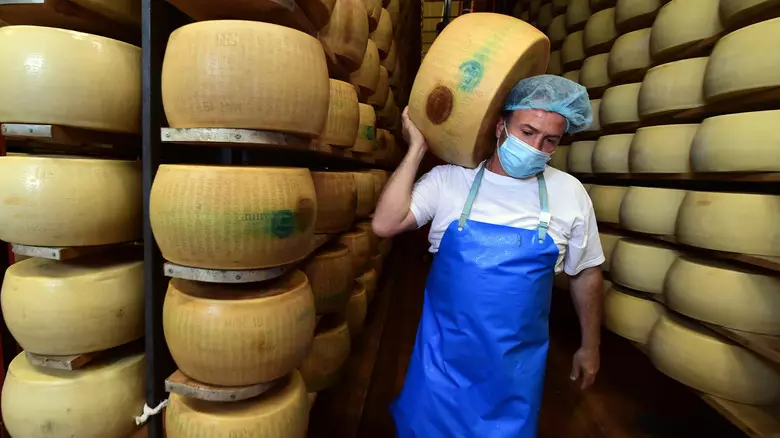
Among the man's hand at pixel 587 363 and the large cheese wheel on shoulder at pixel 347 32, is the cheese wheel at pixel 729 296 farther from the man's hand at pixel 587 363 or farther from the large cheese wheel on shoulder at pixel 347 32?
the large cheese wheel on shoulder at pixel 347 32

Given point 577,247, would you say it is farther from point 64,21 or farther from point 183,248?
point 64,21

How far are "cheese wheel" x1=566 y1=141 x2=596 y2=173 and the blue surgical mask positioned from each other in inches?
63.5

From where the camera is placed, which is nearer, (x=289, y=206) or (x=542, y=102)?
(x=289, y=206)

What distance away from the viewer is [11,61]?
1047 millimetres

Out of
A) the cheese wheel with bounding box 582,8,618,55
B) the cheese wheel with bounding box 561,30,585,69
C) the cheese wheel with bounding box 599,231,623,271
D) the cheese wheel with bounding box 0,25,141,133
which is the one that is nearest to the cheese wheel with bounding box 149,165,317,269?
the cheese wheel with bounding box 0,25,141,133

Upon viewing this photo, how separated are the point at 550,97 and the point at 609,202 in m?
1.40

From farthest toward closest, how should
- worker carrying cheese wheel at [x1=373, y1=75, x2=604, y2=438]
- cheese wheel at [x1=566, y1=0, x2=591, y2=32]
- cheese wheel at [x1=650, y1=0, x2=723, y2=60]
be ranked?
cheese wheel at [x1=566, y1=0, x2=591, y2=32]
cheese wheel at [x1=650, y1=0, x2=723, y2=60]
worker carrying cheese wheel at [x1=373, y1=75, x2=604, y2=438]

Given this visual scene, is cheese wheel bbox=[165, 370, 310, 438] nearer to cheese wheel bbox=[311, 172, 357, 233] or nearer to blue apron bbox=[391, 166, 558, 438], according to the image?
blue apron bbox=[391, 166, 558, 438]

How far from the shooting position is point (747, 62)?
1481 mm

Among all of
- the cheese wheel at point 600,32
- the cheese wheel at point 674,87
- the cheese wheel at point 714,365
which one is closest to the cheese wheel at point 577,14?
the cheese wheel at point 600,32

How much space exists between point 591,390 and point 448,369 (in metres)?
1.34

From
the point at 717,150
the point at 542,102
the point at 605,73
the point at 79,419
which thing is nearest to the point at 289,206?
the point at 542,102

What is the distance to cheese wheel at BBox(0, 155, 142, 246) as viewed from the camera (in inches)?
42.9

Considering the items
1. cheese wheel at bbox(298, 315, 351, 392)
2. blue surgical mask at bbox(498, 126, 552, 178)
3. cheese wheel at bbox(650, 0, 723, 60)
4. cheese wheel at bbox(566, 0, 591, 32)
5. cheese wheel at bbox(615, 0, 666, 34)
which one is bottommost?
cheese wheel at bbox(298, 315, 351, 392)
